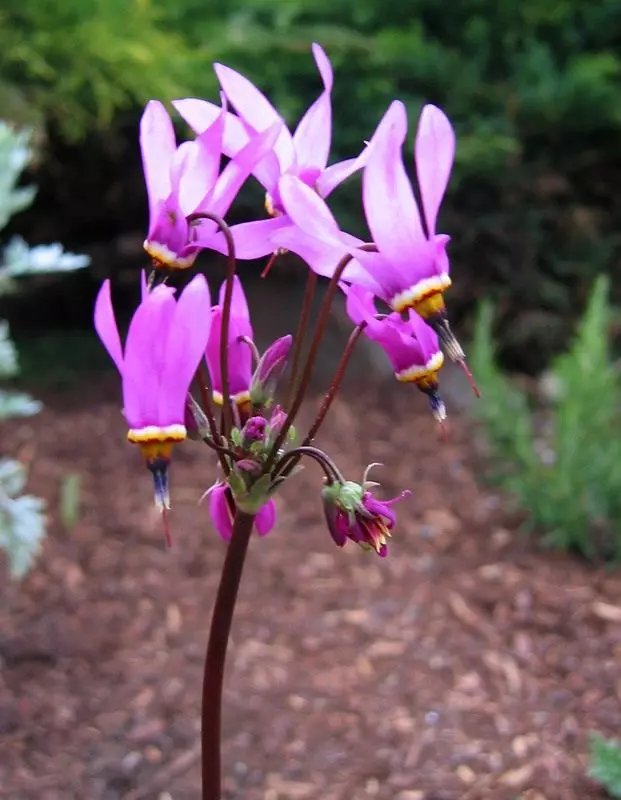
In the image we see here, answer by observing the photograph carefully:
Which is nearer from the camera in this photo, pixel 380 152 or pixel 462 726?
pixel 380 152

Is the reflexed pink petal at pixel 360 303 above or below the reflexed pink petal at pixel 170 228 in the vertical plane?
below

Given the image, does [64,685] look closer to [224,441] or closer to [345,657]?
[345,657]

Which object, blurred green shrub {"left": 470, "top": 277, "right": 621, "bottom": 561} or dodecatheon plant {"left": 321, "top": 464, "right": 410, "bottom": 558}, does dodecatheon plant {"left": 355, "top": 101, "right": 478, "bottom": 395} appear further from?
blurred green shrub {"left": 470, "top": 277, "right": 621, "bottom": 561}

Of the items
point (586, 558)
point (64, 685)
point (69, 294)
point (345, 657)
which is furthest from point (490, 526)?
point (69, 294)

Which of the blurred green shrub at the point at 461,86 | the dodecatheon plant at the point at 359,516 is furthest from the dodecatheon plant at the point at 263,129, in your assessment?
the blurred green shrub at the point at 461,86

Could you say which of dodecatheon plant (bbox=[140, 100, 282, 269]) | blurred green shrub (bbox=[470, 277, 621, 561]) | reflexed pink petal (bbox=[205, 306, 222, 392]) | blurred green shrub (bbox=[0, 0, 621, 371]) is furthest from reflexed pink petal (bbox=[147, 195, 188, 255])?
blurred green shrub (bbox=[0, 0, 621, 371])

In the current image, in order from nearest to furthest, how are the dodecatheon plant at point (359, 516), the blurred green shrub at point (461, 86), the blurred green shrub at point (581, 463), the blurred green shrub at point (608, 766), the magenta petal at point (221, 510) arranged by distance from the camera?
the dodecatheon plant at point (359, 516), the magenta petal at point (221, 510), the blurred green shrub at point (608, 766), the blurred green shrub at point (581, 463), the blurred green shrub at point (461, 86)

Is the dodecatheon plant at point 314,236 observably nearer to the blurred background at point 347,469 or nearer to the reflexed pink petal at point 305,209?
the reflexed pink petal at point 305,209

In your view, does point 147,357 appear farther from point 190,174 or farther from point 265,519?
point 265,519
